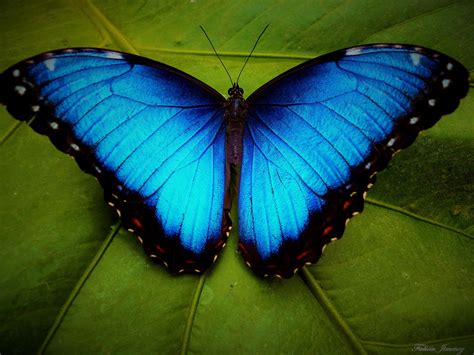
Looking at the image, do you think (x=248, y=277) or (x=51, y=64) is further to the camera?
(x=248, y=277)

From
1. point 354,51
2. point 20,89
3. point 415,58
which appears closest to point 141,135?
point 20,89

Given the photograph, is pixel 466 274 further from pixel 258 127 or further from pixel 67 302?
pixel 67 302

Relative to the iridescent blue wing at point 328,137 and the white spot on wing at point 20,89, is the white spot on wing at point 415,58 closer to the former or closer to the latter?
the iridescent blue wing at point 328,137

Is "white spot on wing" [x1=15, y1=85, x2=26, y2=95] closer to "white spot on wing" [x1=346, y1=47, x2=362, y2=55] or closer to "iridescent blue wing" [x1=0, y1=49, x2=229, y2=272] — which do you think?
"iridescent blue wing" [x1=0, y1=49, x2=229, y2=272]

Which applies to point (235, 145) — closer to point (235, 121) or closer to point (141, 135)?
point (235, 121)

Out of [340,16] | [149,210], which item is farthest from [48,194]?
[340,16]

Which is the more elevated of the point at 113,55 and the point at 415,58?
the point at 113,55
